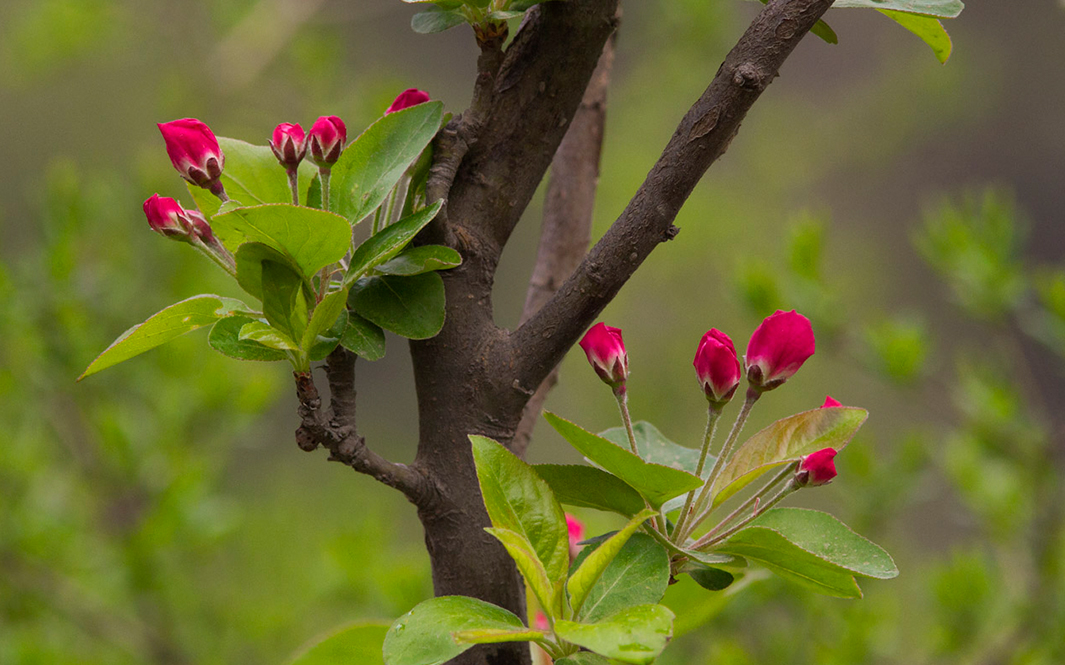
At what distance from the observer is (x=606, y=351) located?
1.23ft

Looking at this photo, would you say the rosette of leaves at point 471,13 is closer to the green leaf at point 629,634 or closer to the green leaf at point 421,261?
the green leaf at point 421,261

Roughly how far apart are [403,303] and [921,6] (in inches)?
9.1

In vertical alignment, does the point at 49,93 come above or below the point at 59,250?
below

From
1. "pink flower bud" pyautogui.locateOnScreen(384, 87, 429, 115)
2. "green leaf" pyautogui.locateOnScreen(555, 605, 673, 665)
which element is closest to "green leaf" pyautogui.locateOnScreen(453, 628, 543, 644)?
"green leaf" pyautogui.locateOnScreen(555, 605, 673, 665)

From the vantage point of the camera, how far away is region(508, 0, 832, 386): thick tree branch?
1.11 feet

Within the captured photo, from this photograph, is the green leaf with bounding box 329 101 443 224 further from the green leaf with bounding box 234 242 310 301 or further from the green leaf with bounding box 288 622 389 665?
the green leaf with bounding box 288 622 389 665

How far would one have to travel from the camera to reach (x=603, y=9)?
0.41 m

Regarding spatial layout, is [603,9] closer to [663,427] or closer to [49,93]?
[663,427]

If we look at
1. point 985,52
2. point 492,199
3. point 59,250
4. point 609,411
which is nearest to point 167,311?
point 492,199

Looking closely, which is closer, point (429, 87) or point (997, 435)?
point (997, 435)

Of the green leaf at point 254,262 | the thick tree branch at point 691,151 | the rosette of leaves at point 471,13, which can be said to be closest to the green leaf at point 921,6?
the thick tree branch at point 691,151

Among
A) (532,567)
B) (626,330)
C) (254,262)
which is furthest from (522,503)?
(626,330)

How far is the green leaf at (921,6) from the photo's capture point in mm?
352

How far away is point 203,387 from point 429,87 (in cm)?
152
